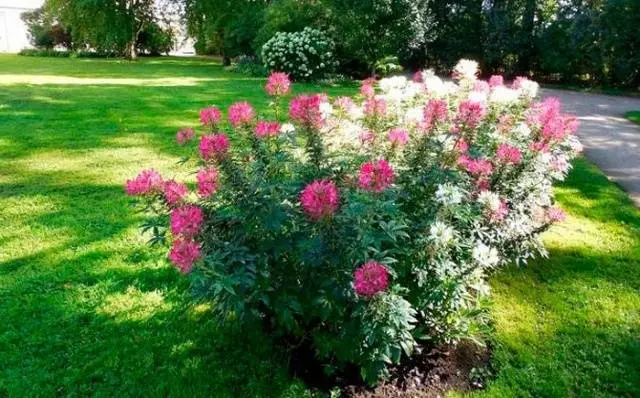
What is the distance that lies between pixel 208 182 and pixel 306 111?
597 millimetres

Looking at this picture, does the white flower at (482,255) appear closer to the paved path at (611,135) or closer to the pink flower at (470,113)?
the pink flower at (470,113)

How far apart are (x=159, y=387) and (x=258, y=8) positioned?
19966 mm

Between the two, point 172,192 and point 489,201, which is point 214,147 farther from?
point 489,201

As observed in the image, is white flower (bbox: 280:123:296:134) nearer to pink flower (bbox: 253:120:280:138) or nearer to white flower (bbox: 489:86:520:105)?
pink flower (bbox: 253:120:280:138)

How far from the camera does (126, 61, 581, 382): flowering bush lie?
205cm

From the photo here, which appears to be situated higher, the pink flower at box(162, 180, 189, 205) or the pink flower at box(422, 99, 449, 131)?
the pink flower at box(422, 99, 449, 131)

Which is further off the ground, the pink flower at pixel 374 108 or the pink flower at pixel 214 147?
the pink flower at pixel 374 108

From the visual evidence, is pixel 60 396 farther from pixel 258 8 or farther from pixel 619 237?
pixel 258 8

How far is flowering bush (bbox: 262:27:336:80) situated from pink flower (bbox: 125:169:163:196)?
485 inches

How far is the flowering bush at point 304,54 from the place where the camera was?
1398cm

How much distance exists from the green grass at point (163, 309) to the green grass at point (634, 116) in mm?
4523

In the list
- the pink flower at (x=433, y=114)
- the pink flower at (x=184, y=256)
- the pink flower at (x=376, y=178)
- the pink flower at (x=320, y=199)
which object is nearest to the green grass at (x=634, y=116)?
the pink flower at (x=433, y=114)

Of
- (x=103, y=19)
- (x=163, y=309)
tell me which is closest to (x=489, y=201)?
(x=163, y=309)

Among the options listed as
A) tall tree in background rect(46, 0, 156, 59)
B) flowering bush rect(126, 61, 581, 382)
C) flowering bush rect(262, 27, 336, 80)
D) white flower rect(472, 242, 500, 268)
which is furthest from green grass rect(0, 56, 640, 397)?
tall tree in background rect(46, 0, 156, 59)
